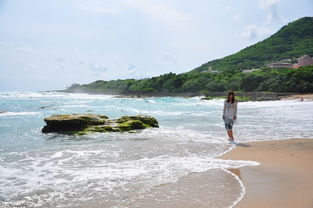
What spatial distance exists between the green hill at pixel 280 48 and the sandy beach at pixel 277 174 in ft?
484

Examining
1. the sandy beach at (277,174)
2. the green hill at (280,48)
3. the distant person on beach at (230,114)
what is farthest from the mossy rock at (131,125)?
the green hill at (280,48)

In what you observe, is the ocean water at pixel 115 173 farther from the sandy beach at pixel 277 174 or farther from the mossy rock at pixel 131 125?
the mossy rock at pixel 131 125

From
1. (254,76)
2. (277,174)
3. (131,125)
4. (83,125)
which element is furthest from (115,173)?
(254,76)

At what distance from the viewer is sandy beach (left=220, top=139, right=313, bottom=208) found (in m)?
4.98

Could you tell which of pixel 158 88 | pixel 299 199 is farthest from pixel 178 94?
pixel 299 199

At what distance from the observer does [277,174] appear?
21.7 feet

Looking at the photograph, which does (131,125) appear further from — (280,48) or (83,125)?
(280,48)

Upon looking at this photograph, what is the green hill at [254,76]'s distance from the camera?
76250 mm

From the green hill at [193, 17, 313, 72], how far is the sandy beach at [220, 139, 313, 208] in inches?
5805

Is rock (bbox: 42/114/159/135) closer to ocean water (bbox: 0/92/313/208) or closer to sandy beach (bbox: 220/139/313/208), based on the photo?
ocean water (bbox: 0/92/313/208)

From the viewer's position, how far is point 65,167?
771 centimetres

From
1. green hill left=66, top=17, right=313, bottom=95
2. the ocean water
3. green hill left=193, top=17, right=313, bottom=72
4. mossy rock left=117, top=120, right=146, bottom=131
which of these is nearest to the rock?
mossy rock left=117, top=120, right=146, bottom=131

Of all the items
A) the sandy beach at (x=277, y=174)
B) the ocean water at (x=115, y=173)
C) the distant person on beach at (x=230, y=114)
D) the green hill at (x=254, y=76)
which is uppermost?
the green hill at (x=254, y=76)

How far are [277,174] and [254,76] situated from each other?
83.4 m
